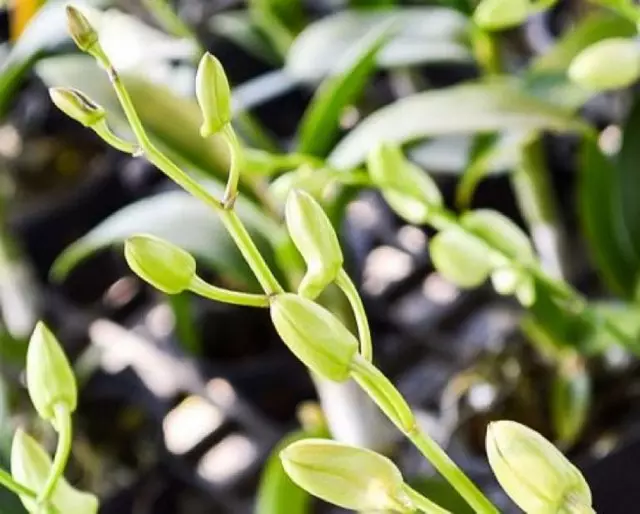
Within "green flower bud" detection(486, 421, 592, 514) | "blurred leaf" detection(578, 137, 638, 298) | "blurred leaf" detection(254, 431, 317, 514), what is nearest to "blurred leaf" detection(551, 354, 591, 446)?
"blurred leaf" detection(578, 137, 638, 298)

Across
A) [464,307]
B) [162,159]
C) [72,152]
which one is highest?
[162,159]

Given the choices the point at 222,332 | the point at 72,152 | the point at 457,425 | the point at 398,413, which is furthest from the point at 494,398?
the point at 72,152

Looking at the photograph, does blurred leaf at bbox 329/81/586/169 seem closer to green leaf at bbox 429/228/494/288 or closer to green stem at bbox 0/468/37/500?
→ green leaf at bbox 429/228/494/288

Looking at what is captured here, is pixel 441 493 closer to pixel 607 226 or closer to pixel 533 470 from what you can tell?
pixel 607 226

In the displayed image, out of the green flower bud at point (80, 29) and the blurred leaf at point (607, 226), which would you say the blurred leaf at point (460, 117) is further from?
the green flower bud at point (80, 29)

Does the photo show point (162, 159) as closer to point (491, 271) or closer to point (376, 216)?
point (491, 271)

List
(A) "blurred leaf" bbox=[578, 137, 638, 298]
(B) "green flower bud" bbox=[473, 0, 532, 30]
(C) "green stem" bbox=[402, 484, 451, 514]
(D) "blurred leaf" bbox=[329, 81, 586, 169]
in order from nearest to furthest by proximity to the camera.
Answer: (C) "green stem" bbox=[402, 484, 451, 514]
(B) "green flower bud" bbox=[473, 0, 532, 30]
(D) "blurred leaf" bbox=[329, 81, 586, 169]
(A) "blurred leaf" bbox=[578, 137, 638, 298]

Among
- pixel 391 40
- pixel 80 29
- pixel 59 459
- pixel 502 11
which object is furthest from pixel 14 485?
pixel 391 40
